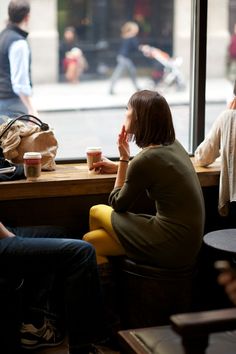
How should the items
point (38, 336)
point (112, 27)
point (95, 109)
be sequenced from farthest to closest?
point (95, 109)
point (112, 27)
point (38, 336)

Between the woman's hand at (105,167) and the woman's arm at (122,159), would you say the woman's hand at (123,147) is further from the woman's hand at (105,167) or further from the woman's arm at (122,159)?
the woman's hand at (105,167)

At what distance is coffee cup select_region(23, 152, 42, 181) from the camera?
3383 mm

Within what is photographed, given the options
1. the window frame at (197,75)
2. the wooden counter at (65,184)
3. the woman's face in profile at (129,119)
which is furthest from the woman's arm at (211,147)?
the woman's face in profile at (129,119)

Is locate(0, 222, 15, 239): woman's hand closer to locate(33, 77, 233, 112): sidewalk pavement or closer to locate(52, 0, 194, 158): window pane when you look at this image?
locate(52, 0, 194, 158): window pane

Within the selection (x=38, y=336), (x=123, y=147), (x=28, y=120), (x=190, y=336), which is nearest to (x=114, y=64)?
(x=28, y=120)

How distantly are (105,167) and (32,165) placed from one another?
41cm

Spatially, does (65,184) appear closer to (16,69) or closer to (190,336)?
(16,69)

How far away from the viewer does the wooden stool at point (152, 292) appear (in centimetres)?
317

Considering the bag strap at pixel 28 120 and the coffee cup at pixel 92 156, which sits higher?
the bag strap at pixel 28 120

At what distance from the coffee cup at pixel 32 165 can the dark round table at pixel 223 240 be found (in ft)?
2.85

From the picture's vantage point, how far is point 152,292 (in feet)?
10.4

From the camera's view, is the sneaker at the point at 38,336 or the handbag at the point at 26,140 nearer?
the sneaker at the point at 38,336

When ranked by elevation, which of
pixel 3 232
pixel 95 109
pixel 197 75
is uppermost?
pixel 197 75

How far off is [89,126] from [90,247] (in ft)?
4.50
